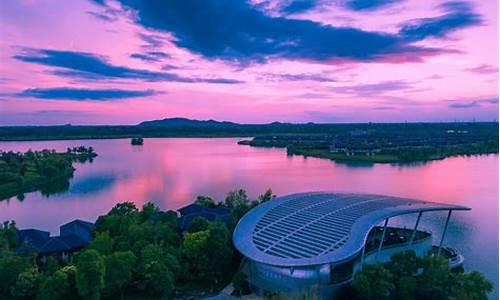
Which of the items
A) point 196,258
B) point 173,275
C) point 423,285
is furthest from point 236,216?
point 423,285

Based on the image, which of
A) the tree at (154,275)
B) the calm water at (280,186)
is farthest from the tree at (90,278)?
the calm water at (280,186)

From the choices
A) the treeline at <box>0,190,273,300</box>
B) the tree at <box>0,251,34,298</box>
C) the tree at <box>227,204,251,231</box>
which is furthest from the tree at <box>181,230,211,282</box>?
the tree at <box>0,251,34,298</box>

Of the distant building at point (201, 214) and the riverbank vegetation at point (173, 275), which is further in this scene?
the distant building at point (201, 214)

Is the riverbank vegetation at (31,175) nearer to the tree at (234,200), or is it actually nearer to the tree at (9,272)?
the tree at (234,200)

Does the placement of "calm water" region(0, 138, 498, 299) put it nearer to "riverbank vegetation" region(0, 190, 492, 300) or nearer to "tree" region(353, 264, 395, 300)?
"riverbank vegetation" region(0, 190, 492, 300)

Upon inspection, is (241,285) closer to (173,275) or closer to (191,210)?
(173,275)

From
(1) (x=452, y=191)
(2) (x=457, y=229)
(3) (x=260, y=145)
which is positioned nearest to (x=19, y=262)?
(2) (x=457, y=229)
